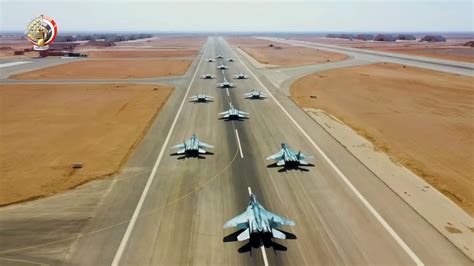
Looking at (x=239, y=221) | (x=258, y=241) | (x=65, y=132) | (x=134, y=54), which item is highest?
(x=134, y=54)

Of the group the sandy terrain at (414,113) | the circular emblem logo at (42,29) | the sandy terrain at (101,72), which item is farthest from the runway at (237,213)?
the sandy terrain at (101,72)

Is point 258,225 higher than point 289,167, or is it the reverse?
point 258,225

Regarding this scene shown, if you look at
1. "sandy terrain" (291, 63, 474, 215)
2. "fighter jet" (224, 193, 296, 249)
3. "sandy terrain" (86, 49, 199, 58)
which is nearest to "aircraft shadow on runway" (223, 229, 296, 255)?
→ "fighter jet" (224, 193, 296, 249)

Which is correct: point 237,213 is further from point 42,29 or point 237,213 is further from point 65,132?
point 42,29

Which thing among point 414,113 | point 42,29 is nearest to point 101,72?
point 42,29

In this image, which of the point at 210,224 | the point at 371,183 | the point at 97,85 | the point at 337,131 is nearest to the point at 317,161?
the point at 371,183

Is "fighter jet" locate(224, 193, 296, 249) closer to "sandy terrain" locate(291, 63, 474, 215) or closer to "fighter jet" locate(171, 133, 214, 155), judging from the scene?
"fighter jet" locate(171, 133, 214, 155)
